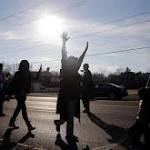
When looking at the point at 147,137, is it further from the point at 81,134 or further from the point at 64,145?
the point at 81,134

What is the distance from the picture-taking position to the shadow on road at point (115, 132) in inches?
384

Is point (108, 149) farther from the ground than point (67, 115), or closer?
closer

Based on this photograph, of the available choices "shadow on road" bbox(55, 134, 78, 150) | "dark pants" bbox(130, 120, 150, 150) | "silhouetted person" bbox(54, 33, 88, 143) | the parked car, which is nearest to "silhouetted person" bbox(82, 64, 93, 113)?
"shadow on road" bbox(55, 134, 78, 150)

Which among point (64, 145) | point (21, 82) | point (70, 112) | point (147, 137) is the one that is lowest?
point (64, 145)

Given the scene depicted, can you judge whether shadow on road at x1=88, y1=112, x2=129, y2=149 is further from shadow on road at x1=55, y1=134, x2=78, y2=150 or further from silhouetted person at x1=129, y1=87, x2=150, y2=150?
shadow on road at x1=55, y1=134, x2=78, y2=150

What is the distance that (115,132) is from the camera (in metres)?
11.3

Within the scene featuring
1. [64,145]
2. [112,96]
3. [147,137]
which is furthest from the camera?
[112,96]

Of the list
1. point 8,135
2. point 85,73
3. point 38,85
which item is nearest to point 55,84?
point 38,85

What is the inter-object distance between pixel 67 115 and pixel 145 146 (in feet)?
6.33

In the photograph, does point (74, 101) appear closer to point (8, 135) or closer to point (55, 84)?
point (8, 135)

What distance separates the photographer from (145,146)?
891cm

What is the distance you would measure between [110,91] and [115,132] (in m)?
22.2

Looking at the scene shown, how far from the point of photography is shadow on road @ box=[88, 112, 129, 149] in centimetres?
975

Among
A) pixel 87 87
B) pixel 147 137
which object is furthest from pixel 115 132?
pixel 87 87
